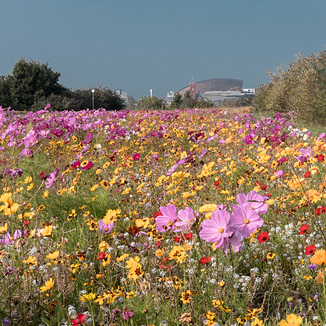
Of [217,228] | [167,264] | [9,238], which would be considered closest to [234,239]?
[217,228]

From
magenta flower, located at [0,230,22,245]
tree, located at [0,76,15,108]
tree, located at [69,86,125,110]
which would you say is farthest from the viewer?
tree, located at [69,86,125,110]

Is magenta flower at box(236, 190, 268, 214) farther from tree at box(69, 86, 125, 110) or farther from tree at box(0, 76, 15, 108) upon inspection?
tree at box(69, 86, 125, 110)

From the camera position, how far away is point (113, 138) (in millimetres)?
5555

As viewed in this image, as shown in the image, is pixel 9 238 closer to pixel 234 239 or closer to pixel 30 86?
pixel 234 239

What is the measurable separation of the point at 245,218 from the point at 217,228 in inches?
4.9

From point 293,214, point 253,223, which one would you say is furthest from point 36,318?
point 293,214

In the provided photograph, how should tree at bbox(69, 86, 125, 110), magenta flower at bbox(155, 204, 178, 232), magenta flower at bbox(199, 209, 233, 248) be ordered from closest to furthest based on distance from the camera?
magenta flower at bbox(199, 209, 233, 248)
magenta flower at bbox(155, 204, 178, 232)
tree at bbox(69, 86, 125, 110)

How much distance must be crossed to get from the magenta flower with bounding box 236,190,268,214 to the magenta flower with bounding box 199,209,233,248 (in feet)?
0.42

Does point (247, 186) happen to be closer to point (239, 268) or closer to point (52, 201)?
point (239, 268)

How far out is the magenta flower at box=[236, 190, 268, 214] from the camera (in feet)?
3.96

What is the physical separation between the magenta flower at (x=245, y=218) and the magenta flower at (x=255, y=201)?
0.05 ft

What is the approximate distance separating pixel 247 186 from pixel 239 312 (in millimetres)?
1839

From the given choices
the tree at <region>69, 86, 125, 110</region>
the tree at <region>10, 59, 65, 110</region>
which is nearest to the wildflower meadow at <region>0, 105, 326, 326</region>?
the tree at <region>10, 59, 65, 110</region>

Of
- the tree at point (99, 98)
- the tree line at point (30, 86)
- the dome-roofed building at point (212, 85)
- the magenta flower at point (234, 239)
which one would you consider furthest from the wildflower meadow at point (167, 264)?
the dome-roofed building at point (212, 85)
